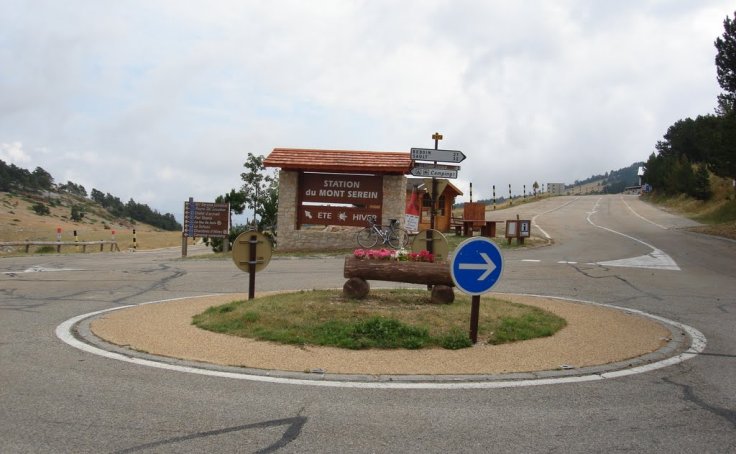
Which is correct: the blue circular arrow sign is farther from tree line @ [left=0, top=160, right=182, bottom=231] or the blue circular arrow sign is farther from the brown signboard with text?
tree line @ [left=0, top=160, right=182, bottom=231]

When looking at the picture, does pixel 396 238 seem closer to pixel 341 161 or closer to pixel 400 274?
pixel 341 161

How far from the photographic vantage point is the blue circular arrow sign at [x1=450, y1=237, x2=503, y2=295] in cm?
711

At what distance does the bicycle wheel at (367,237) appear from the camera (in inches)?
862

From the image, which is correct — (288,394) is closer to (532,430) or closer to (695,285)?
(532,430)

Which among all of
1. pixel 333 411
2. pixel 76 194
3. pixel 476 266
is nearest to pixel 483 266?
pixel 476 266

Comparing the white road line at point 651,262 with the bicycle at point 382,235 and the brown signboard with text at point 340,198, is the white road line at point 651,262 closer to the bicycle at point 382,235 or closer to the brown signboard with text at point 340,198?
the bicycle at point 382,235

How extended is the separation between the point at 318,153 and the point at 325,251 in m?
3.82

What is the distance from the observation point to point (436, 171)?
1077cm

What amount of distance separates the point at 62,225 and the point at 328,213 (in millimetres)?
43193

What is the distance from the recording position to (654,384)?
557cm

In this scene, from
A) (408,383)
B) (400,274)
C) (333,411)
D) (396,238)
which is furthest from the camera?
(396,238)

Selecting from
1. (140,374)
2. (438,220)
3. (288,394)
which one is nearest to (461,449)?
(288,394)

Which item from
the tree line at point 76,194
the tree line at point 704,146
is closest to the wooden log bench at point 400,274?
the tree line at point 704,146

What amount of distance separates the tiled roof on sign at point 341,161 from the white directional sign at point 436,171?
37.1 feet
